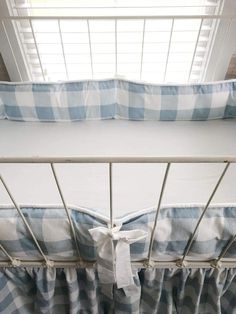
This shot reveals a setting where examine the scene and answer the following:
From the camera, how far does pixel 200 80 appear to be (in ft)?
4.03

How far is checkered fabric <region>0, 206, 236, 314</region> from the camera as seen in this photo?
0.61 metres

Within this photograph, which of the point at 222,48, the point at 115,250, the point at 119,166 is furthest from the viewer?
the point at 222,48

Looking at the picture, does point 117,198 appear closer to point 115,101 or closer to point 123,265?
point 123,265

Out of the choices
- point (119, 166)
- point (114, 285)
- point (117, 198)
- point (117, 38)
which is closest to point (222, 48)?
point (117, 38)

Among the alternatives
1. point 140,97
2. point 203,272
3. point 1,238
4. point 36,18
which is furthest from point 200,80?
point 1,238

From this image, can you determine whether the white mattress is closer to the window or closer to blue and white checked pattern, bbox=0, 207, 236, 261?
blue and white checked pattern, bbox=0, 207, 236, 261

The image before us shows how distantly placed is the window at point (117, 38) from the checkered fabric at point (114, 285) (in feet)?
2.32

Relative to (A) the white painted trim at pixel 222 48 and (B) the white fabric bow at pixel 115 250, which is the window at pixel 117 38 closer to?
(A) the white painted trim at pixel 222 48

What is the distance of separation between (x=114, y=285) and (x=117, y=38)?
2.93 ft

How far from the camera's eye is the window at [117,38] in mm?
995

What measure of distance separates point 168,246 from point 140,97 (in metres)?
0.60

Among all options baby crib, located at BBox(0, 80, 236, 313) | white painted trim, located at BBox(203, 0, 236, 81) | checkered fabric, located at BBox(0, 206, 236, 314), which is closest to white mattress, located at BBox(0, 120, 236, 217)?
baby crib, located at BBox(0, 80, 236, 313)

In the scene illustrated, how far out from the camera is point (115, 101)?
109 centimetres

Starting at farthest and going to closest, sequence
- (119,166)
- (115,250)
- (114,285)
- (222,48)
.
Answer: (222,48) < (119,166) < (114,285) < (115,250)
